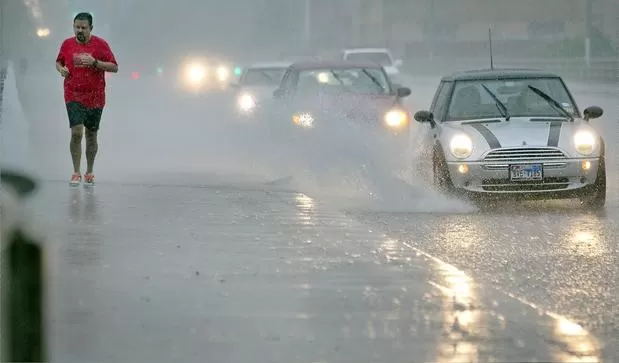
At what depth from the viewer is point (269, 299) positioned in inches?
304

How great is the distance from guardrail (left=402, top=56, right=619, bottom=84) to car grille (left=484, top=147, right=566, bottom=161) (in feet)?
72.2

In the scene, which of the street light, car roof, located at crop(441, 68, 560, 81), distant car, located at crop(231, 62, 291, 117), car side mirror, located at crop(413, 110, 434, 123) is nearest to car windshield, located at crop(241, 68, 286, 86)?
distant car, located at crop(231, 62, 291, 117)

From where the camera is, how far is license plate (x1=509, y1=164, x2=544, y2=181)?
42.9ft

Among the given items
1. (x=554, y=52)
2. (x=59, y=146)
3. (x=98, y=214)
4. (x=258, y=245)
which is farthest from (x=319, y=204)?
(x=554, y=52)

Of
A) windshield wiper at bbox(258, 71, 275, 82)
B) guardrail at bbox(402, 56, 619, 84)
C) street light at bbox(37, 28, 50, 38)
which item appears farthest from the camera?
street light at bbox(37, 28, 50, 38)

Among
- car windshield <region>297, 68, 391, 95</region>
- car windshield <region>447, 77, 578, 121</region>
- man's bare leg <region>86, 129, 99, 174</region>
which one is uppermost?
car windshield <region>297, 68, 391, 95</region>

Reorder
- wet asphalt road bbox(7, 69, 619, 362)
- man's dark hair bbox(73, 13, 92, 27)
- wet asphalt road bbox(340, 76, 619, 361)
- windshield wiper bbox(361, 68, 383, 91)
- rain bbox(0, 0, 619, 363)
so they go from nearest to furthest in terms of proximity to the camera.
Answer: wet asphalt road bbox(7, 69, 619, 362) → rain bbox(0, 0, 619, 363) → wet asphalt road bbox(340, 76, 619, 361) → man's dark hair bbox(73, 13, 92, 27) → windshield wiper bbox(361, 68, 383, 91)

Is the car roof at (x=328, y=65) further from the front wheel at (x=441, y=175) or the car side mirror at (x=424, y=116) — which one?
the front wheel at (x=441, y=175)

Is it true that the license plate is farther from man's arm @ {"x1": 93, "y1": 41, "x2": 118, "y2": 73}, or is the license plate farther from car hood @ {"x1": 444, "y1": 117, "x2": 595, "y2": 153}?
man's arm @ {"x1": 93, "y1": 41, "x2": 118, "y2": 73}

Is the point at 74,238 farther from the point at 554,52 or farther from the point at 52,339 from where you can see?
the point at 554,52

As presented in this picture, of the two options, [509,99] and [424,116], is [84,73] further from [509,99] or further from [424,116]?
[509,99]

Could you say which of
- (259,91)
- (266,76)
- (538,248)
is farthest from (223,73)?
(538,248)

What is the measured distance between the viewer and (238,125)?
2286 centimetres

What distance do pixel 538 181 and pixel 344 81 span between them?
7.05 metres
